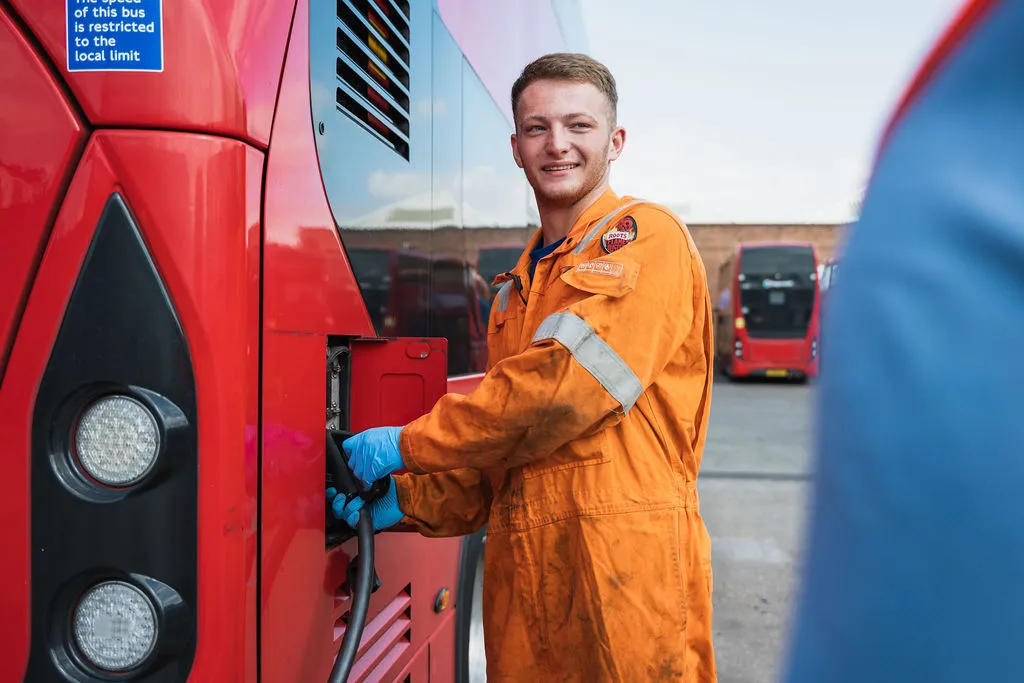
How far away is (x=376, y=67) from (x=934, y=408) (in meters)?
1.41

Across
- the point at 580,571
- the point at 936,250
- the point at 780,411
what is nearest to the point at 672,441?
the point at 580,571

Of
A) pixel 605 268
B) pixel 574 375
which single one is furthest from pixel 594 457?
pixel 605 268

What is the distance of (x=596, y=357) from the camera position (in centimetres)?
132

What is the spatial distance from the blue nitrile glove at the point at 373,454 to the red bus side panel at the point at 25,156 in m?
0.61

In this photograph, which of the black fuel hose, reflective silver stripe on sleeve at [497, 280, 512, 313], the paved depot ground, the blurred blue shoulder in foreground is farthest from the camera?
the paved depot ground

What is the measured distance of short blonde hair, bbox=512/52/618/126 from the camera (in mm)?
1658

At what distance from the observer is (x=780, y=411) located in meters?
11.7

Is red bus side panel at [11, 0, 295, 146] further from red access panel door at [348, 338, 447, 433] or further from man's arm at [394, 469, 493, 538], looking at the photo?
man's arm at [394, 469, 493, 538]

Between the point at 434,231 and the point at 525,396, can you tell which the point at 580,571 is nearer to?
the point at 525,396

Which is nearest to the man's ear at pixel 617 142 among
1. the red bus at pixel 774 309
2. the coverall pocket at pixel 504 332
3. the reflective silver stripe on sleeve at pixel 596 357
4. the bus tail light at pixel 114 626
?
the coverall pocket at pixel 504 332

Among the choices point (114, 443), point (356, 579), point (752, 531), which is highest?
point (114, 443)

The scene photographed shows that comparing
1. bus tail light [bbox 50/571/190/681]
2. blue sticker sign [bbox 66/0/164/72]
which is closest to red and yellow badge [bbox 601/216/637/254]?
blue sticker sign [bbox 66/0/164/72]

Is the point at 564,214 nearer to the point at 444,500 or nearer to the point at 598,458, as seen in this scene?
the point at 598,458

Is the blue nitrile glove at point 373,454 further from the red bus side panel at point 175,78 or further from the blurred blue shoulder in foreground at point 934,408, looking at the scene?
the blurred blue shoulder in foreground at point 934,408
